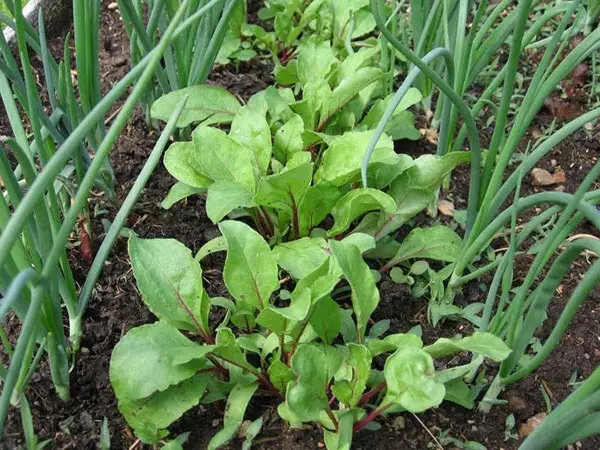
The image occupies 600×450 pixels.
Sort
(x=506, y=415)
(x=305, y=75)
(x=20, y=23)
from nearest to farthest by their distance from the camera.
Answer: (x=20, y=23) < (x=506, y=415) < (x=305, y=75)

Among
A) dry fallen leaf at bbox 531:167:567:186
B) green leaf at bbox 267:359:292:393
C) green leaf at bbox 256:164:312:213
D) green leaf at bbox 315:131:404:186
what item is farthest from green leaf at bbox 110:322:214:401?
dry fallen leaf at bbox 531:167:567:186

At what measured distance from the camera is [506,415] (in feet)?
3.94

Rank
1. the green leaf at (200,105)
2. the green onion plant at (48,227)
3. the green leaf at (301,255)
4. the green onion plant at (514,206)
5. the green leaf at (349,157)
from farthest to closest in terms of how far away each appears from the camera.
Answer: the green leaf at (200,105) < the green leaf at (349,157) < the green leaf at (301,255) < the green onion plant at (514,206) < the green onion plant at (48,227)

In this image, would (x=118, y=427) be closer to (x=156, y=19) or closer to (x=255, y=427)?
(x=255, y=427)

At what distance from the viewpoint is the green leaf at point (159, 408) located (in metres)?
1.09

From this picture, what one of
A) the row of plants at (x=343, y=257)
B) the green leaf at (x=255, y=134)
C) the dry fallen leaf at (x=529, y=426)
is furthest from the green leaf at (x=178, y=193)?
the dry fallen leaf at (x=529, y=426)

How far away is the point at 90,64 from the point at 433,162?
661mm

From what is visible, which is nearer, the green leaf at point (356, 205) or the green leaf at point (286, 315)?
the green leaf at point (286, 315)

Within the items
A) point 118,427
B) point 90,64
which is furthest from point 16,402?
point 90,64

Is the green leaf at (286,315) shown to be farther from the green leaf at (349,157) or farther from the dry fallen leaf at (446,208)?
the dry fallen leaf at (446,208)

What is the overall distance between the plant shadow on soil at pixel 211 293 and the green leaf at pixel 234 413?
0.04m

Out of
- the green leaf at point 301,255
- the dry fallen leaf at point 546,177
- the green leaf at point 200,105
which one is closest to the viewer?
the green leaf at point 301,255

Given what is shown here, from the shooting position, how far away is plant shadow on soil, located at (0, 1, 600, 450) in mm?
1158

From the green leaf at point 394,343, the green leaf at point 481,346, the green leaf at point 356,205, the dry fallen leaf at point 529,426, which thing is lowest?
the dry fallen leaf at point 529,426
